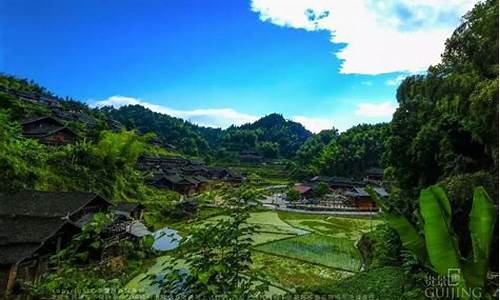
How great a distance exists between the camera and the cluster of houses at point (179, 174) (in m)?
39.4

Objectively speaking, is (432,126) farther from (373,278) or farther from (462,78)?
(373,278)

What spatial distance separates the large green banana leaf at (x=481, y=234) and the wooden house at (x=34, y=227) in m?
11.2

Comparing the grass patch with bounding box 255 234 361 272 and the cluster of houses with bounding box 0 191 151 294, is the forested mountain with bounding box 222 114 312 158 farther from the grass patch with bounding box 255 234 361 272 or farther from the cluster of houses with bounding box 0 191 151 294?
the cluster of houses with bounding box 0 191 151 294

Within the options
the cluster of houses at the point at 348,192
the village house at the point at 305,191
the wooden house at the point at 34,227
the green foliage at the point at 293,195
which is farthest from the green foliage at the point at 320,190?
the wooden house at the point at 34,227

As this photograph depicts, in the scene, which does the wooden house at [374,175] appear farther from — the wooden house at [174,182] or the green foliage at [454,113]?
the green foliage at [454,113]

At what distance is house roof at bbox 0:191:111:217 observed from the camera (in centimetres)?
1295

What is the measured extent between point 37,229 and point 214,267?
37.7ft

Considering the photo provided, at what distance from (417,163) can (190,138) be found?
66.0m

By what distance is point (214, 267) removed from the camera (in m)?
2.96

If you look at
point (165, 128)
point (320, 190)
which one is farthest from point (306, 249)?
point (165, 128)

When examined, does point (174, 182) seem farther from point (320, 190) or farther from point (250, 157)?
point (250, 157)

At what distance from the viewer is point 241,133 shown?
9006cm

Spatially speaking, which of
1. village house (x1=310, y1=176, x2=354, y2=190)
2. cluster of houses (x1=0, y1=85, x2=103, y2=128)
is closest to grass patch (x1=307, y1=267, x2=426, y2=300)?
cluster of houses (x1=0, y1=85, x2=103, y2=128)

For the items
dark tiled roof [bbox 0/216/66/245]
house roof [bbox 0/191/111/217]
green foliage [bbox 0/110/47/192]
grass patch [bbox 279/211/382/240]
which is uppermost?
green foliage [bbox 0/110/47/192]
